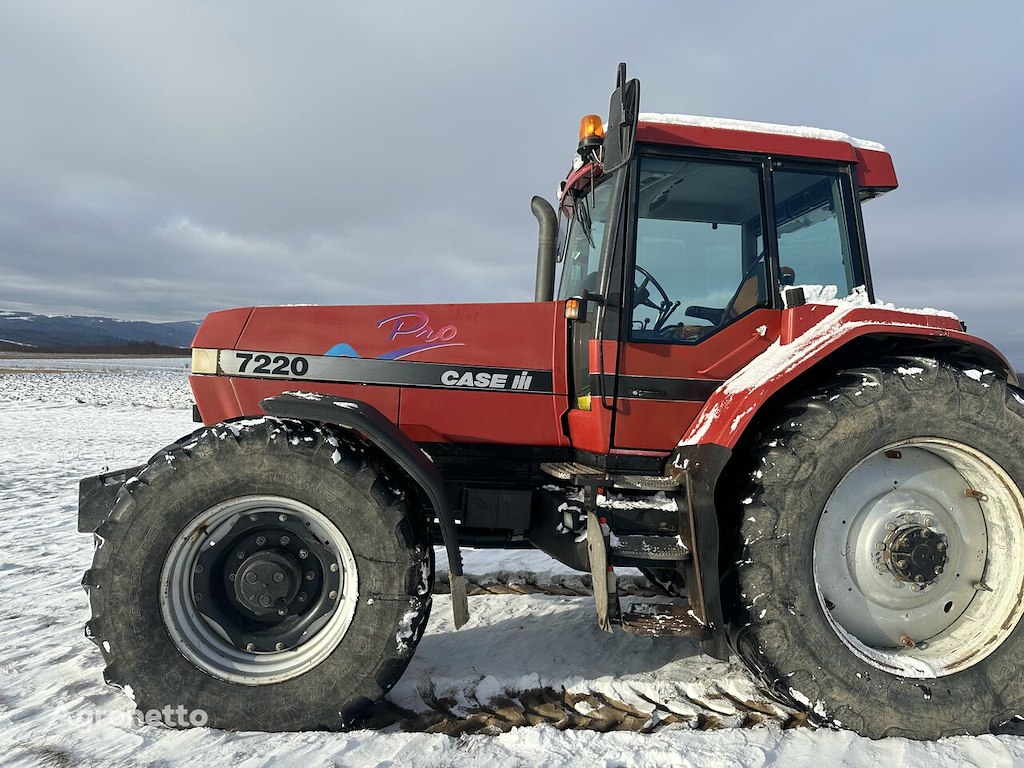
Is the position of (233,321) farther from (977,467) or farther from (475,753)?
(977,467)

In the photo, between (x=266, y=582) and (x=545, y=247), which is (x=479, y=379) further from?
(x=266, y=582)

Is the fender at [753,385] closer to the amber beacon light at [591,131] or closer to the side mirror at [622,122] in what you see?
the side mirror at [622,122]

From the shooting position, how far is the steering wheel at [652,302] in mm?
2914

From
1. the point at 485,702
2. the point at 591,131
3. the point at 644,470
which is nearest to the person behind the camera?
the point at 485,702

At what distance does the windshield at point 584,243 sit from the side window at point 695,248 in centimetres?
24

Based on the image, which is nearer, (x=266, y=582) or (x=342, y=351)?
(x=266, y=582)

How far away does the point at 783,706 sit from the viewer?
8.87ft

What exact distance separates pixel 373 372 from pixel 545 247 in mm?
1365

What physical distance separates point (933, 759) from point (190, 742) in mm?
2824

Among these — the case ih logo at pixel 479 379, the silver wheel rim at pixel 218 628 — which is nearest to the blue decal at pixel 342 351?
the case ih logo at pixel 479 379

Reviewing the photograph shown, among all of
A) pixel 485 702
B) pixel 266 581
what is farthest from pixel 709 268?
pixel 266 581

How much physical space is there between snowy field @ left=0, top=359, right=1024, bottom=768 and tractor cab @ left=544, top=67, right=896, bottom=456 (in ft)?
3.71

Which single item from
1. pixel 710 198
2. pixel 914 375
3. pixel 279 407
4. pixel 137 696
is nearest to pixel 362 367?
pixel 279 407

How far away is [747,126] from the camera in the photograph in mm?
2980
